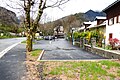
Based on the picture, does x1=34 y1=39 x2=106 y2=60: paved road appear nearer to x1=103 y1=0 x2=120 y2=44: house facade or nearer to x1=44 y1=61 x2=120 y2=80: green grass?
x1=44 y1=61 x2=120 y2=80: green grass

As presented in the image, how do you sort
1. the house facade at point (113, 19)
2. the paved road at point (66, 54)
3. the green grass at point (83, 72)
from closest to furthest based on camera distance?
the green grass at point (83, 72)
the paved road at point (66, 54)
the house facade at point (113, 19)

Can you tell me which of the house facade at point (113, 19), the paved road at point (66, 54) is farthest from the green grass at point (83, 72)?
the house facade at point (113, 19)

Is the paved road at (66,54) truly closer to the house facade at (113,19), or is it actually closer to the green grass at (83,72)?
the green grass at (83,72)

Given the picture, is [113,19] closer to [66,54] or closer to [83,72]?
[66,54]

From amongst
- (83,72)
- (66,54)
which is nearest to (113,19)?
(66,54)

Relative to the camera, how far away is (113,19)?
95.3 ft

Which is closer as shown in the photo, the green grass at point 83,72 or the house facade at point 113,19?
the green grass at point 83,72

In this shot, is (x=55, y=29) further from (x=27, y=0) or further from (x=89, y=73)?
(x=89, y=73)

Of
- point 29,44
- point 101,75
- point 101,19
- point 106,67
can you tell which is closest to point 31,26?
point 29,44

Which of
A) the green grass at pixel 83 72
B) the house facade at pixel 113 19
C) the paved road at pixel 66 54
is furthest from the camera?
the house facade at pixel 113 19

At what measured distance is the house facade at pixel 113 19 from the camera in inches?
1070

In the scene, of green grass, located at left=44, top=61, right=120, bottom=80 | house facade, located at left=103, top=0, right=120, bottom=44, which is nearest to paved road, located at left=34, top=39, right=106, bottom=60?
green grass, located at left=44, top=61, right=120, bottom=80

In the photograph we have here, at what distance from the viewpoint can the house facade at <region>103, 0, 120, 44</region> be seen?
2718cm

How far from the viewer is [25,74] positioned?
33.5ft
